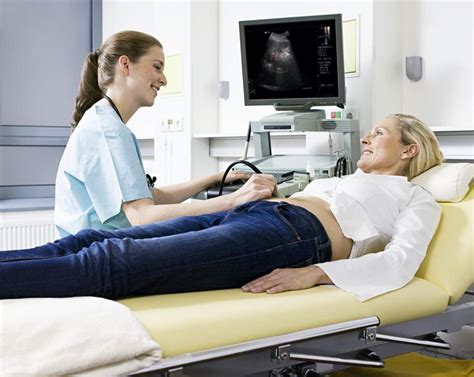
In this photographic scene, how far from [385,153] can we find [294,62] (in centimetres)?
96

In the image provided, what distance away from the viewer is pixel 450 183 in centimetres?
233

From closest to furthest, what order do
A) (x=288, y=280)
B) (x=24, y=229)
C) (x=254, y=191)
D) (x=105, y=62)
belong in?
(x=288, y=280), (x=254, y=191), (x=105, y=62), (x=24, y=229)

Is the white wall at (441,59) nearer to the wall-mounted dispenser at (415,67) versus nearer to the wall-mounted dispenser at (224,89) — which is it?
the wall-mounted dispenser at (415,67)

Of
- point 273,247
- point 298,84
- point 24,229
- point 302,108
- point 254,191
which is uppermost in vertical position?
point 298,84

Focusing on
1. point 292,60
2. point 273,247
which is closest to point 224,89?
point 292,60

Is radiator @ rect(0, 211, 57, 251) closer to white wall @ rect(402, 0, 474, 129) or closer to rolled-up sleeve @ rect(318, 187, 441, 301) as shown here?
white wall @ rect(402, 0, 474, 129)

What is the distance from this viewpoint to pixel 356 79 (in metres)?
3.31

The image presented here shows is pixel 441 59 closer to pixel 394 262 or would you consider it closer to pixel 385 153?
pixel 385 153

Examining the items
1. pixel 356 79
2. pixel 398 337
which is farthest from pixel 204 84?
pixel 398 337

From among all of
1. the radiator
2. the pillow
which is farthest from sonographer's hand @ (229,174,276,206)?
the radiator

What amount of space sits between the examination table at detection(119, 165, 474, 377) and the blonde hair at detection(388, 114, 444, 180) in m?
0.42

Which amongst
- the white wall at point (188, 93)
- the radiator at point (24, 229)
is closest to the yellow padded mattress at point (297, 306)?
the white wall at point (188, 93)

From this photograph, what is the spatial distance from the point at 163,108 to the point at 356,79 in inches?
56.6

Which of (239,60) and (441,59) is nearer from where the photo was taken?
(441,59)
